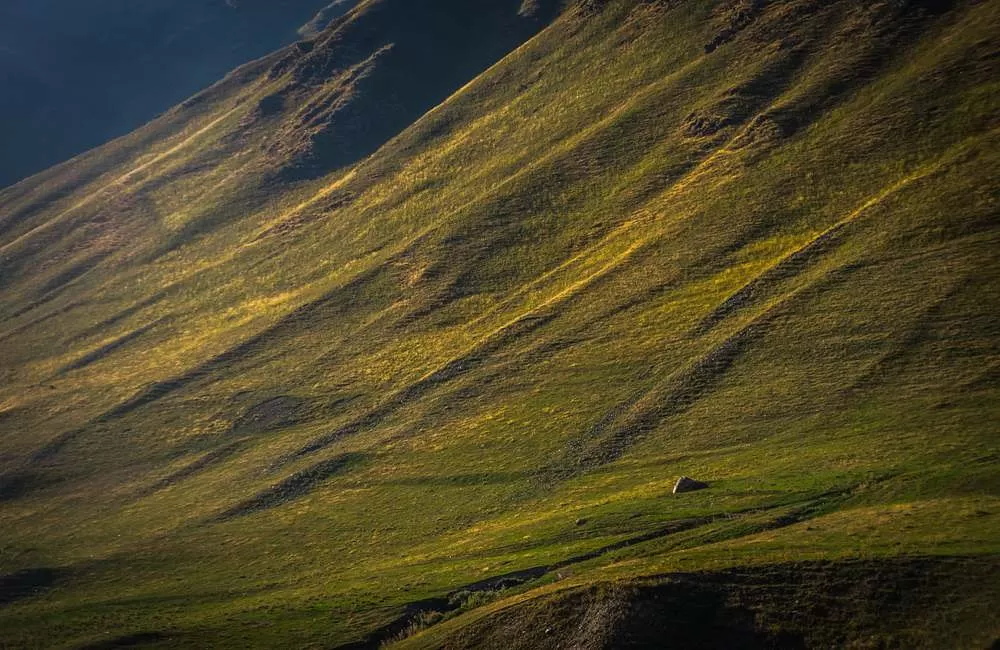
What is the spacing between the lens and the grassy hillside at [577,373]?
166 ft

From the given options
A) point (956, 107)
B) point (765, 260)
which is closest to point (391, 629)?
point (765, 260)

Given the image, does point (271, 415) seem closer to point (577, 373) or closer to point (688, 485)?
point (577, 373)

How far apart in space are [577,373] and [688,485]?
3254 centimetres

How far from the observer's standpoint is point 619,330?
99875mm

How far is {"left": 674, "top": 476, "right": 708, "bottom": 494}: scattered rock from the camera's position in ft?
207

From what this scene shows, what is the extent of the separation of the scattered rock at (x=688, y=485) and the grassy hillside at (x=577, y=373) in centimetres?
110

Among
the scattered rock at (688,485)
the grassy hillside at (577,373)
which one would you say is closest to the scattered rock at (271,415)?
the grassy hillside at (577,373)

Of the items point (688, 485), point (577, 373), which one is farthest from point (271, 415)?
point (688, 485)

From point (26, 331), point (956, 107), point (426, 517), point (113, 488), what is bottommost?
point (426, 517)

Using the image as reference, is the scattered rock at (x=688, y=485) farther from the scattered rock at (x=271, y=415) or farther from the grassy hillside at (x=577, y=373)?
the scattered rock at (x=271, y=415)

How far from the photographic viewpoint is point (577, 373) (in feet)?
311

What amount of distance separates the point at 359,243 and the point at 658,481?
9444 centimetres

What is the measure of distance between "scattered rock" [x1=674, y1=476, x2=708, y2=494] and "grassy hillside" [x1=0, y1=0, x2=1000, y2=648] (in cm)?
110

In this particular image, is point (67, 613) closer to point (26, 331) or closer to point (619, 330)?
→ point (619, 330)
